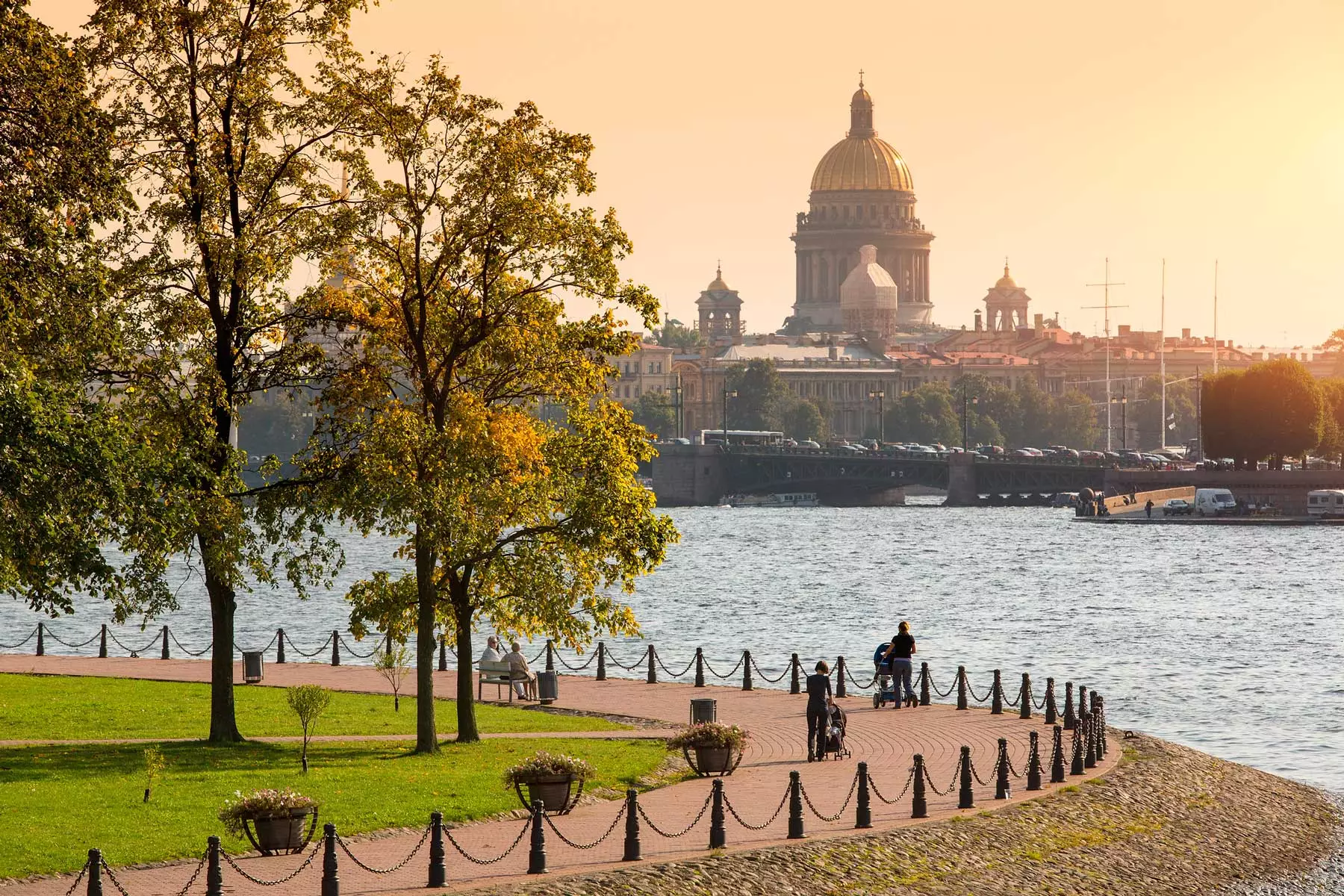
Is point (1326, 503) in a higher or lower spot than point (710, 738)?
higher

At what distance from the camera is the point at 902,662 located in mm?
32656

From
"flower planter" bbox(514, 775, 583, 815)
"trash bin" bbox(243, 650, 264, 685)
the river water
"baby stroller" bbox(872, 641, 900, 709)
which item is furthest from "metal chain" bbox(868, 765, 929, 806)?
"trash bin" bbox(243, 650, 264, 685)

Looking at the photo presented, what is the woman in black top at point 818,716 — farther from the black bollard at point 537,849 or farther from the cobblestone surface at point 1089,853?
the black bollard at point 537,849

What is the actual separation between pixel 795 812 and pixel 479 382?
8.89 m

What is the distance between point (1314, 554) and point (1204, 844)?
78.2 meters

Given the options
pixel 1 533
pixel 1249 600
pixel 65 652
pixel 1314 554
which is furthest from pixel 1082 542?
pixel 1 533

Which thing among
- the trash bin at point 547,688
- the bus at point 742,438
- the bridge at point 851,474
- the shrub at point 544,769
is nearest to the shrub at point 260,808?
the shrub at point 544,769

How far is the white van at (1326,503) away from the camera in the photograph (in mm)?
122812

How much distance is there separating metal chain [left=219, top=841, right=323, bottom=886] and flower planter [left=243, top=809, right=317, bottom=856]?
7.6 inches

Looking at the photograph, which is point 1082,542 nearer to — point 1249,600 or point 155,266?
point 1249,600

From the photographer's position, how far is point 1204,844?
25.5 meters

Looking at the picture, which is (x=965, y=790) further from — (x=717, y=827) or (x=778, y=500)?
(x=778, y=500)

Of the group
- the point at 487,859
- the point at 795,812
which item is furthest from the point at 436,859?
the point at 795,812

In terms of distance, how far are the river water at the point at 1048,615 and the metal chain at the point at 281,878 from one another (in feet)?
36.4
